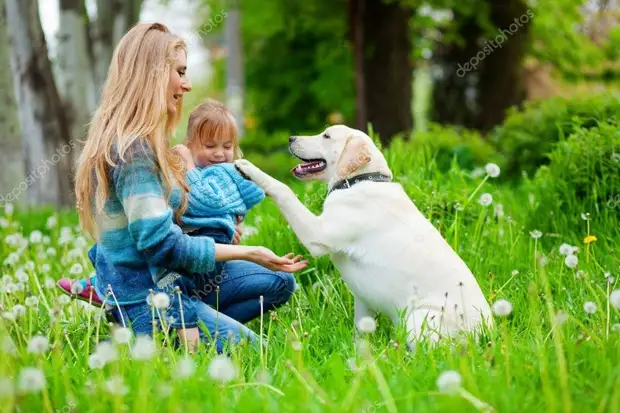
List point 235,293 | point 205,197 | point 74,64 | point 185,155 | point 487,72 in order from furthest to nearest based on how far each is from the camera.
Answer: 1. point 487,72
2. point 74,64
3. point 235,293
4. point 185,155
5. point 205,197

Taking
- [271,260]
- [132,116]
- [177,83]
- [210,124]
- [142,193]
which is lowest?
[271,260]

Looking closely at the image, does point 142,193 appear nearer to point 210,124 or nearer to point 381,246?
point 210,124

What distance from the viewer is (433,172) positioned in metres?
6.06

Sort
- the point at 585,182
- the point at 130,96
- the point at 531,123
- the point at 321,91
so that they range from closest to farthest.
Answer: the point at 130,96, the point at 585,182, the point at 531,123, the point at 321,91

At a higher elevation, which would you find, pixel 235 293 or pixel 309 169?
pixel 309 169

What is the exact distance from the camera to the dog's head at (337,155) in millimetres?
3936

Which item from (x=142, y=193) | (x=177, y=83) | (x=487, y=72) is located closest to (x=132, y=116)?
(x=177, y=83)

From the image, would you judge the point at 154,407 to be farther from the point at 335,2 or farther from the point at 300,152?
the point at 335,2

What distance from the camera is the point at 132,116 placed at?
3709 mm

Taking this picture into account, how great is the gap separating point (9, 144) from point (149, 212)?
6505mm

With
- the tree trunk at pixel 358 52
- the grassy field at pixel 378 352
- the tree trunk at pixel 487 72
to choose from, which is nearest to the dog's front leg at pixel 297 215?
the grassy field at pixel 378 352

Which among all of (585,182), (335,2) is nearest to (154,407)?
(585,182)

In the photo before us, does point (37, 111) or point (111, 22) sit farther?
point (111, 22)

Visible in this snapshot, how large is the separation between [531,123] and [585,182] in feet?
7.62
